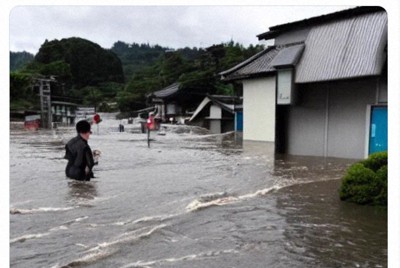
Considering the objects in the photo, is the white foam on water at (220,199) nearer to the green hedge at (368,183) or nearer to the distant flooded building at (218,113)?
the green hedge at (368,183)

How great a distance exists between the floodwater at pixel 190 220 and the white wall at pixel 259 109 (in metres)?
→ 5.65

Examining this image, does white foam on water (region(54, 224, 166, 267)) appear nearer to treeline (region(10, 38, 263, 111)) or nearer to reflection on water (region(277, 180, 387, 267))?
reflection on water (region(277, 180, 387, 267))

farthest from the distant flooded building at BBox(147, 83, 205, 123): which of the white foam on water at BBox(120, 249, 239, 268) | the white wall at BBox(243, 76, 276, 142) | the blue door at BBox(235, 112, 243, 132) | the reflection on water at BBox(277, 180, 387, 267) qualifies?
the white foam on water at BBox(120, 249, 239, 268)

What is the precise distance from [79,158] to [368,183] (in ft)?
12.8

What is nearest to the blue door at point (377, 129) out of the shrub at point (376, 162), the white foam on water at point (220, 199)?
the white foam on water at point (220, 199)

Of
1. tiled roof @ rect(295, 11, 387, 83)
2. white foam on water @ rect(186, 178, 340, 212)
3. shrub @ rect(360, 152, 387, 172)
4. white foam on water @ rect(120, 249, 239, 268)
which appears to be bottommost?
white foam on water @ rect(120, 249, 239, 268)

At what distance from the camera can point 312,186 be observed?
6453mm

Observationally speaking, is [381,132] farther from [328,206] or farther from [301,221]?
[301,221]

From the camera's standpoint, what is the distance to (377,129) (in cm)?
912

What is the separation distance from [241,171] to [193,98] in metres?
18.2

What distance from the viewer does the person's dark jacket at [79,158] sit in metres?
5.68

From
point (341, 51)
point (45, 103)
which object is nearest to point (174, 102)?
point (45, 103)

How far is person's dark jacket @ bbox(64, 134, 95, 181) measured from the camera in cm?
568

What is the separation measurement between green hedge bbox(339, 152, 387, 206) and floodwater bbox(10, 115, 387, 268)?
6.5 inches
